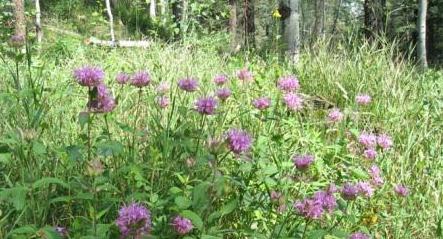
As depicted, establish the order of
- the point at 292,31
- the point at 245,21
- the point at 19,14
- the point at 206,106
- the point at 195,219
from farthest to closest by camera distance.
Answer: the point at 19,14 < the point at 245,21 < the point at 292,31 < the point at 206,106 < the point at 195,219

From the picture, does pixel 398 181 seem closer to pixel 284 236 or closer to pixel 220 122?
pixel 220 122

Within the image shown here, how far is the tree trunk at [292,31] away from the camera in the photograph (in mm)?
5957

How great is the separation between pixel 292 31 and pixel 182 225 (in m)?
4.80

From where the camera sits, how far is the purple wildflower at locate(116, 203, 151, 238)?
4.13 feet

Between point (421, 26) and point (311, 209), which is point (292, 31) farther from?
point (421, 26)

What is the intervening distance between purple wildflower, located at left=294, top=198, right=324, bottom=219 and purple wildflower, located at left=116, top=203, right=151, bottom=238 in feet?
1.58

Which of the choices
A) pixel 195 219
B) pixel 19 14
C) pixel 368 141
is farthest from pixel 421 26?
pixel 195 219

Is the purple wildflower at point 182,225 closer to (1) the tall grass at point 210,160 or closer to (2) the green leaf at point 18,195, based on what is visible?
(1) the tall grass at point 210,160

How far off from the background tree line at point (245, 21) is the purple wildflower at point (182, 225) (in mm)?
4178

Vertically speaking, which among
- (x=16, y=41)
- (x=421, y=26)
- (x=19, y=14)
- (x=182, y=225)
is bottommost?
(x=182, y=225)

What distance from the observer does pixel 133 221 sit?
1.27 m

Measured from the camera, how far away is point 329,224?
7.39ft

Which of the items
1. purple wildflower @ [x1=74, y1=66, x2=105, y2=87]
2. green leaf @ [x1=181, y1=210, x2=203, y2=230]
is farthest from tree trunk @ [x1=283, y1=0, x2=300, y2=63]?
green leaf @ [x1=181, y1=210, x2=203, y2=230]

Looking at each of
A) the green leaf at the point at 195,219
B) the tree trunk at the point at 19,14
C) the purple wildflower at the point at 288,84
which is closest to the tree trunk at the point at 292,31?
the purple wildflower at the point at 288,84
